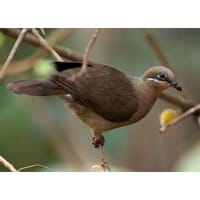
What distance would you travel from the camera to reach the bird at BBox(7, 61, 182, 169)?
8.12 ft

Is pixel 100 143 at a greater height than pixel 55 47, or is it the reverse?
pixel 55 47

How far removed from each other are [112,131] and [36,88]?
0.22 meters

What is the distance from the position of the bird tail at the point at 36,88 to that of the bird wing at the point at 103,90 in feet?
0.05

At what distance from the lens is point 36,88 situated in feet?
8.21

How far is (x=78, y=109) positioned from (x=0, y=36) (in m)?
0.22

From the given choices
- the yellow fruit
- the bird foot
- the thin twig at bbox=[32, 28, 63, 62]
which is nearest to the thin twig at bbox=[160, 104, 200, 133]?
the yellow fruit

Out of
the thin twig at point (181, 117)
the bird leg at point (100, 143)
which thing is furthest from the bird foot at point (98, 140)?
the thin twig at point (181, 117)

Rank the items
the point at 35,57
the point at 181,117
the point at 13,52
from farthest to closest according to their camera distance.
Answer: the point at 35,57 < the point at 181,117 < the point at 13,52

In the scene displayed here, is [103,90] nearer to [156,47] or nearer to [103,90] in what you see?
[103,90]

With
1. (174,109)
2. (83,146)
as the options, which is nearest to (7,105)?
(83,146)

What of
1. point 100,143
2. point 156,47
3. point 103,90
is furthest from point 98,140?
point 156,47

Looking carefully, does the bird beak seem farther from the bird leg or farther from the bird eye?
the bird leg
